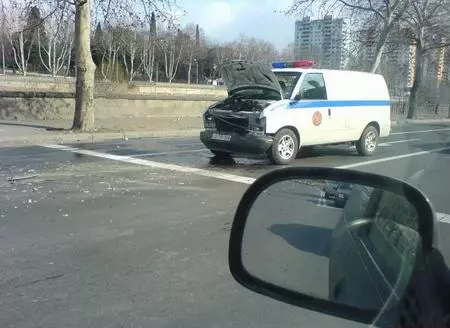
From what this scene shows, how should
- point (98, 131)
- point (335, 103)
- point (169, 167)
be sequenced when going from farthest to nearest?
1. point (98, 131)
2. point (335, 103)
3. point (169, 167)

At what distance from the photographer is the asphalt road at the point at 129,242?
3.91 meters

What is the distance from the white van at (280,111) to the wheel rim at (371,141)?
2.62 ft

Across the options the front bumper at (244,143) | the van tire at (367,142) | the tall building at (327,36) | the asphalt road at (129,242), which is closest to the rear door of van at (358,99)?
the van tire at (367,142)

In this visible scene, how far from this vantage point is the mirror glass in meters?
1.80

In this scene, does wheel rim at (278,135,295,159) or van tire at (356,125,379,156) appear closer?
wheel rim at (278,135,295,159)

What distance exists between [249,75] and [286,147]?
1740 millimetres

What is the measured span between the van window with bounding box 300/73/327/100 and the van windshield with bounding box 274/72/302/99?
198mm

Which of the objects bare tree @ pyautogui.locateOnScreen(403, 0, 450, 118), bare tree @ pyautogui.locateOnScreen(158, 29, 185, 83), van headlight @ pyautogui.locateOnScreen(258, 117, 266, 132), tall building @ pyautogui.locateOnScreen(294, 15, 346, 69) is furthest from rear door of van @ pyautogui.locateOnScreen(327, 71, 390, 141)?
bare tree @ pyautogui.locateOnScreen(158, 29, 185, 83)

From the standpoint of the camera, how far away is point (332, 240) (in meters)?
2.10

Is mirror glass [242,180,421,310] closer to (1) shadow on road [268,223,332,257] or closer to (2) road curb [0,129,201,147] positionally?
(1) shadow on road [268,223,332,257]

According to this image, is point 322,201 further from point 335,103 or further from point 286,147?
point 335,103

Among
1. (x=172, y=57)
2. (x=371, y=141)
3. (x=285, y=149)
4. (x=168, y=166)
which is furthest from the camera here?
(x=172, y=57)

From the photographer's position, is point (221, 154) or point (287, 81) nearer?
point (287, 81)

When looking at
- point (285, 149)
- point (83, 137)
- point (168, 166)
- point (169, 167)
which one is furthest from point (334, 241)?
point (83, 137)
